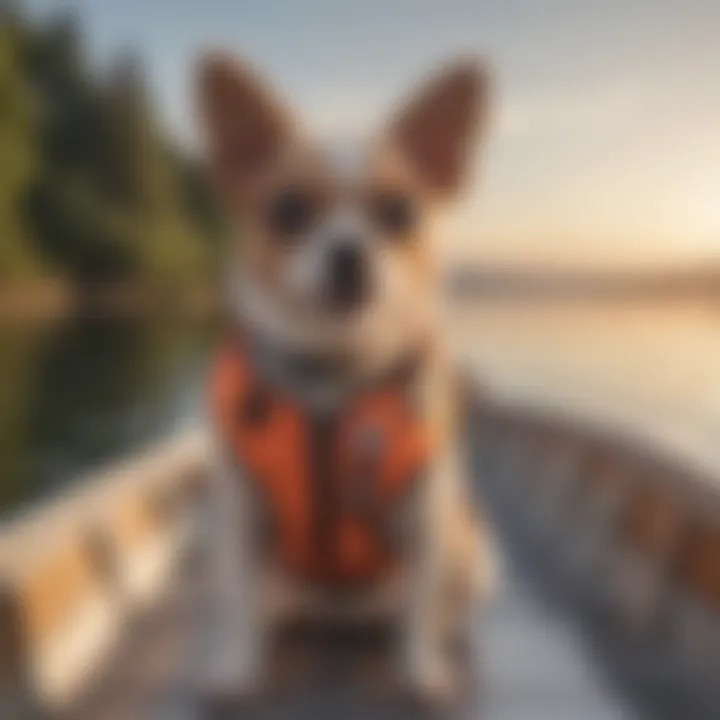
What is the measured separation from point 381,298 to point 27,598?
26 centimetres

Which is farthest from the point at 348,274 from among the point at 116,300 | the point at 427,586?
the point at 116,300

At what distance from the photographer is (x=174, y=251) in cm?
124

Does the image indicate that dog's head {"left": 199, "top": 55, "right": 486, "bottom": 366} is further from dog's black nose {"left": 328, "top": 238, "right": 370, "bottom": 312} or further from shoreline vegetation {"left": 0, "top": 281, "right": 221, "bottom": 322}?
shoreline vegetation {"left": 0, "top": 281, "right": 221, "bottom": 322}

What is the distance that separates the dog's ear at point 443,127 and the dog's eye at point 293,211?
62 millimetres

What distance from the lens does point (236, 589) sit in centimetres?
81

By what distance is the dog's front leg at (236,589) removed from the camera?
0.79 metres

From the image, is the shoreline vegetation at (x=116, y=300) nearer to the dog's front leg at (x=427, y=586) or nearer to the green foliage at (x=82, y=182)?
the green foliage at (x=82, y=182)

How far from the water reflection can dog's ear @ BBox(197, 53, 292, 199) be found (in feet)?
0.99

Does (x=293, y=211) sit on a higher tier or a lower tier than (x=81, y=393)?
higher

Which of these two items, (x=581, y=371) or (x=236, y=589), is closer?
(x=236, y=589)

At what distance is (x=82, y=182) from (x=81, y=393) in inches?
202

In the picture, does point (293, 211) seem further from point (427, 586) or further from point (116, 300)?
point (116, 300)

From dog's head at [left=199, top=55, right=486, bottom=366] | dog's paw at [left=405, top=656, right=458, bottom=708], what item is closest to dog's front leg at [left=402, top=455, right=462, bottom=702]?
dog's paw at [left=405, top=656, right=458, bottom=708]

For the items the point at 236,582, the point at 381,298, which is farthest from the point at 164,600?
the point at 381,298
